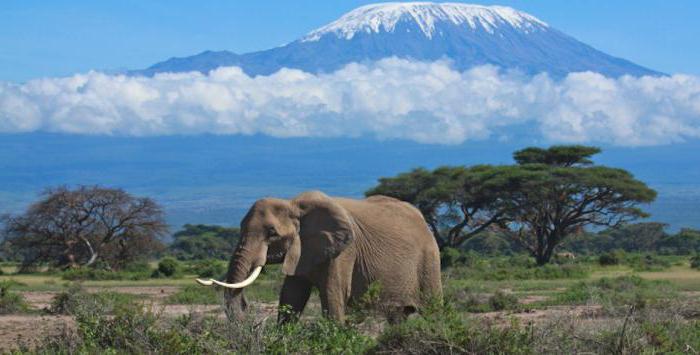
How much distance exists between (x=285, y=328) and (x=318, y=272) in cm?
142

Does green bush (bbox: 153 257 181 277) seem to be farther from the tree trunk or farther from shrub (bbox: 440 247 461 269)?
shrub (bbox: 440 247 461 269)

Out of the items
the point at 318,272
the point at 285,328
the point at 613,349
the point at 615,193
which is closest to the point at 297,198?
the point at 318,272

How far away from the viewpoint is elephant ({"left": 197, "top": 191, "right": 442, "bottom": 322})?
34.9ft

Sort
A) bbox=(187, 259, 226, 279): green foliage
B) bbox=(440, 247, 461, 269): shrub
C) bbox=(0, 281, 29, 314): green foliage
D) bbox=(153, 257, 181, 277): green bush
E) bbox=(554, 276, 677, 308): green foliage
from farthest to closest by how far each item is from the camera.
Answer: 1. bbox=(440, 247, 461, 269): shrub
2. bbox=(153, 257, 181, 277): green bush
3. bbox=(187, 259, 226, 279): green foliage
4. bbox=(0, 281, 29, 314): green foliage
5. bbox=(554, 276, 677, 308): green foliage

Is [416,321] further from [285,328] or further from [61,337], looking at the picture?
[61,337]

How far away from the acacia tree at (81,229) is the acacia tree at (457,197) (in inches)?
348

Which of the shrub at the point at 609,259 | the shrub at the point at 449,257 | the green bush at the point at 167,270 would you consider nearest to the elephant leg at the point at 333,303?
the green bush at the point at 167,270

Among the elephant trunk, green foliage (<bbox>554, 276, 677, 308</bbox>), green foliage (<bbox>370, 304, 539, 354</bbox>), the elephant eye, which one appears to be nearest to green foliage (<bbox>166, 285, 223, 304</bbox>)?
green foliage (<bbox>554, 276, 677, 308</bbox>)

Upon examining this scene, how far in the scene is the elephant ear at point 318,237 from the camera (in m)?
11.0

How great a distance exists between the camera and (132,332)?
9883 millimetres

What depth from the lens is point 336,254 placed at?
1103cm

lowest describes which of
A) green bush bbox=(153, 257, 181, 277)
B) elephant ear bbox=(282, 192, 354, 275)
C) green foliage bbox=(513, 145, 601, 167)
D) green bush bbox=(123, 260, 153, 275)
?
green bush bbox=(123, 260, 153, 275)

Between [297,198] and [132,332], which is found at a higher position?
[297,198]

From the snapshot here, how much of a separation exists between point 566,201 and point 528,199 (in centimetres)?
138
